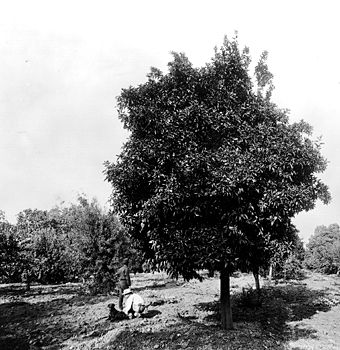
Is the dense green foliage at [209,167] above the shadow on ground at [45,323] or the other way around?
above

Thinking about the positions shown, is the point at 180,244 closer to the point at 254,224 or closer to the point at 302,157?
the point at 254,224

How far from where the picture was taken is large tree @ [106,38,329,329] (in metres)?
9.20

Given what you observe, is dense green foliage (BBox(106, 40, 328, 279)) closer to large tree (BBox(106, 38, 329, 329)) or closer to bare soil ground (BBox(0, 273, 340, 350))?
large tree (BBox(106, 38, 329, 329))

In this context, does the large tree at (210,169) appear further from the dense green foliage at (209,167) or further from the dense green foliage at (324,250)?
the dense green foliage at (324,250)

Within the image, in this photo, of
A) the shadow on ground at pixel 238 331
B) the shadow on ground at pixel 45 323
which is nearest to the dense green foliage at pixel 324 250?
the shadow on ground at pixel 238 331

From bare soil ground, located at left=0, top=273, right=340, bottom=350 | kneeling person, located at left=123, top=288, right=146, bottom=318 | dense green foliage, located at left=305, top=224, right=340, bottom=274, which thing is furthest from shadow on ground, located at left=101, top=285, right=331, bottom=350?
dense green foliage, located at left=305, top=224, right=340, bottom=274

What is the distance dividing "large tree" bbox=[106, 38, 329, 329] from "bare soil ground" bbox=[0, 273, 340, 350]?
144 cm

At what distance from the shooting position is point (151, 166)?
32.4ft

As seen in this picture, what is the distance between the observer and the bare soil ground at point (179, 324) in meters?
9.00

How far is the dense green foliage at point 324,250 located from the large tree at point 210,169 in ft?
121

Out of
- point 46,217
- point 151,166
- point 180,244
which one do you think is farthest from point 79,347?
point 46,217

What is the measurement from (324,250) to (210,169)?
47.5m

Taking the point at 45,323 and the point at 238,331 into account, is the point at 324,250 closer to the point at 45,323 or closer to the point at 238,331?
the point at 238,331

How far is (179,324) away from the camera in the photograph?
10414mm
